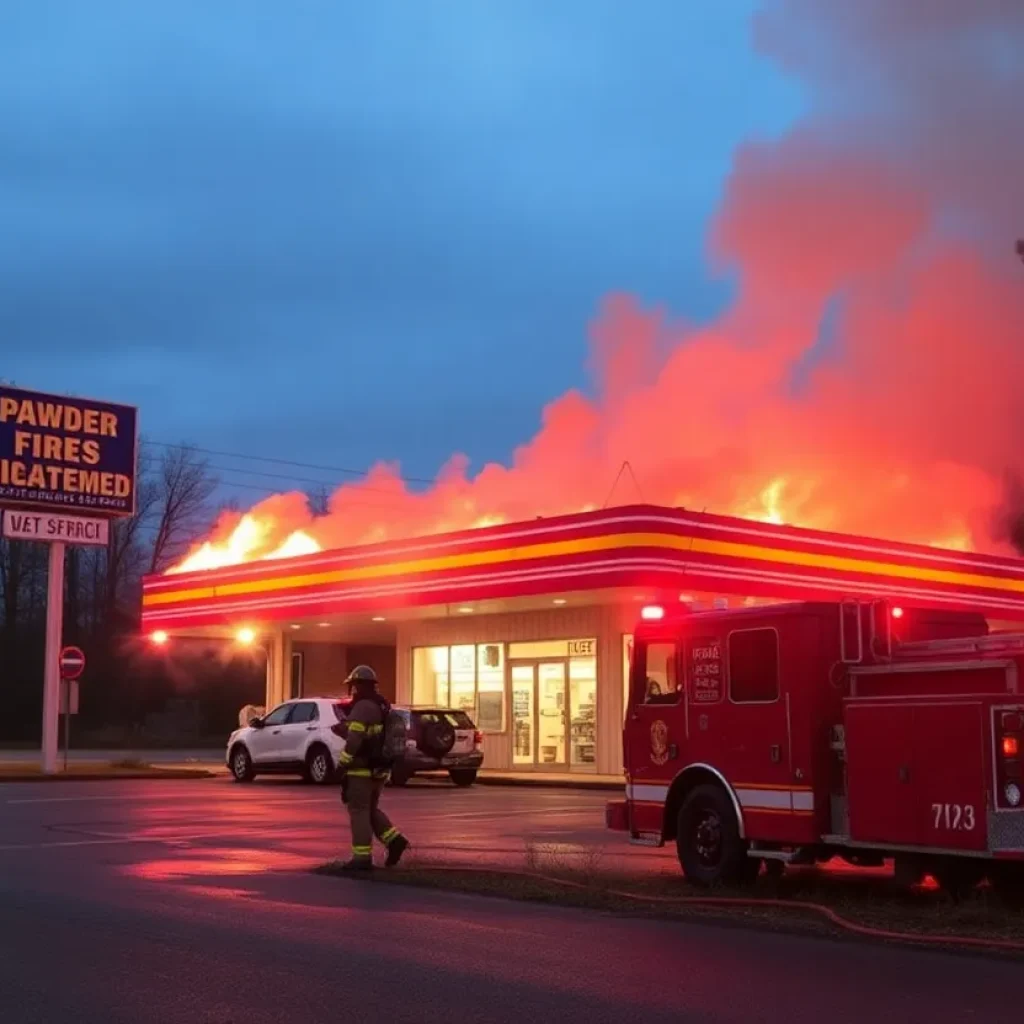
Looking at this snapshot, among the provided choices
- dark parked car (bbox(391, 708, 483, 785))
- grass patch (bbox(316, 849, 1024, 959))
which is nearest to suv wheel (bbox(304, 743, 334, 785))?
dark parked car (bbox(391, 708, 483, 785))

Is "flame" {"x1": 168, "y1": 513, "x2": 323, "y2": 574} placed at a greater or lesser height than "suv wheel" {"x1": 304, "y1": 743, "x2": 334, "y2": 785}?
greater

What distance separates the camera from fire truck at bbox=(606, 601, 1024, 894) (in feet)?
32.7

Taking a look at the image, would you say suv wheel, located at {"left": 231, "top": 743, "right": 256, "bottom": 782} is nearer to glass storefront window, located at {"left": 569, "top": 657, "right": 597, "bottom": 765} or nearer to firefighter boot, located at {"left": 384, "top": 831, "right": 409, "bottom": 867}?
glass storefront window, located at {"left": 569, "top": 657, "right": 597, "bottom": 765}

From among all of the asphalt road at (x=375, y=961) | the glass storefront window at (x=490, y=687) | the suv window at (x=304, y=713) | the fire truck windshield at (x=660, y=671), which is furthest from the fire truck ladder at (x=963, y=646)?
the glass storefront window at (x=490, y=687)

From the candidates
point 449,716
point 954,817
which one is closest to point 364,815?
point 954,817

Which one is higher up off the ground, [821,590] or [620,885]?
[821,590]

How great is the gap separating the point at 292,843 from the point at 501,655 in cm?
1733

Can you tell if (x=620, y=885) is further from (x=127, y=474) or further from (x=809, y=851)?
(x=127, y=474)

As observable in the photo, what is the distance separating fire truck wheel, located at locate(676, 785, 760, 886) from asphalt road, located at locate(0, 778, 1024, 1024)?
1.51 metres

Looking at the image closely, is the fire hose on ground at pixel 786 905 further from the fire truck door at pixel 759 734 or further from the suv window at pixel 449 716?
the suv window at pixel 449 716

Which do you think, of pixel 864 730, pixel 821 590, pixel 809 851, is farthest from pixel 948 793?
pixel 821 590

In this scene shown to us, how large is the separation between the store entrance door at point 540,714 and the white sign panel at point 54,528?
957 centimetres

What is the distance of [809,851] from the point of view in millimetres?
11188

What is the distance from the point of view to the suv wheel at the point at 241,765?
28781 millimetres
